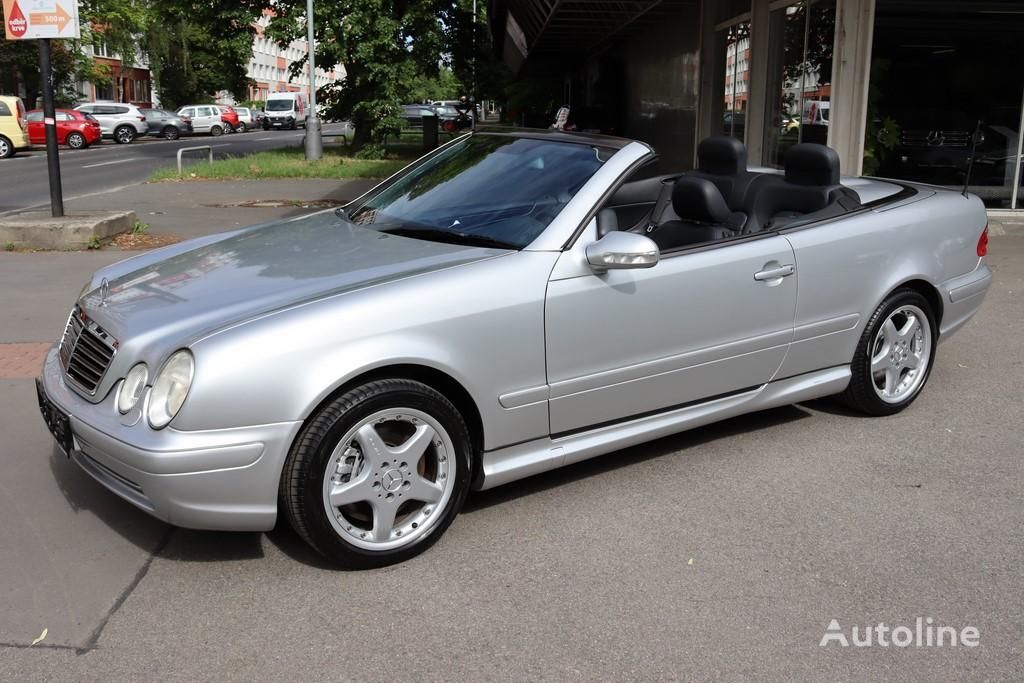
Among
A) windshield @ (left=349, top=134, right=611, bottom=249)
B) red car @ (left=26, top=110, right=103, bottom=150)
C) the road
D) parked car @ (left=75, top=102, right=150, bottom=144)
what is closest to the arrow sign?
the road

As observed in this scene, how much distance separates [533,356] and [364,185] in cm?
1612

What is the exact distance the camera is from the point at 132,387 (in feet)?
10.9

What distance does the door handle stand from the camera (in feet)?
14.3

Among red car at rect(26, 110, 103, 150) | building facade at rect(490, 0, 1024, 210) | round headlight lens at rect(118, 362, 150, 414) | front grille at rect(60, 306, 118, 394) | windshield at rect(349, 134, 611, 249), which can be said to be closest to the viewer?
round headlight lens at rect(118, 362, 150, 414)

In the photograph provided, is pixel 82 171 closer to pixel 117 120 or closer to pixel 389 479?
pixel 117 120

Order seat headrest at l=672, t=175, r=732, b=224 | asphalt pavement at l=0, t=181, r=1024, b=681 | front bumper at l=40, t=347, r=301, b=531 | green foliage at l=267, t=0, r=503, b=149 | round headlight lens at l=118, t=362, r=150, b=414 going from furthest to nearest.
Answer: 1. green foliage at l=267, t=0, r=503, b=149
2. seat headrest at l=672, t=175, r=732, b=224
3. round headlight lens at l=118, t=362, r=150, b=414
4. front bumper at l=40, t=347, r=301, b=531
5. asphalt pavement at l=0, t=181, r=1024, b=681

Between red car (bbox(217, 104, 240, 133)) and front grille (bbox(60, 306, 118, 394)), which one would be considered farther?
red car (bbox(217, 104, 240, 133))

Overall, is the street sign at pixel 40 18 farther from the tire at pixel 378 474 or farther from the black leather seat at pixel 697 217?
the tire at pixel 378 474

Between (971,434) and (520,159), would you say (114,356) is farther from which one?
(971,434)

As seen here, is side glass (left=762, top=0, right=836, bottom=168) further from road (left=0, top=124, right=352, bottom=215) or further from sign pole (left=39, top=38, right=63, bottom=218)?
road (left=0, top=124, right=352, bottom=215)

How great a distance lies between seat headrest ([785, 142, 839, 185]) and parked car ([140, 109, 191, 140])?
4312 cm

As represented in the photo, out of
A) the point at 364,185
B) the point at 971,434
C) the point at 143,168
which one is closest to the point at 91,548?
the point at 971,434

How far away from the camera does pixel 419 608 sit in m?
3.25

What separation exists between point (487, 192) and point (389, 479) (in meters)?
1.52
